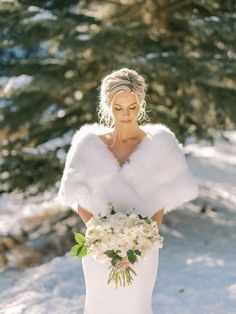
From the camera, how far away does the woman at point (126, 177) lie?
4.16 meters

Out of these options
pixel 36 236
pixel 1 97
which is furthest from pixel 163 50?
pixel 36 236

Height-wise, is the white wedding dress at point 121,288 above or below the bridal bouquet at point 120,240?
below

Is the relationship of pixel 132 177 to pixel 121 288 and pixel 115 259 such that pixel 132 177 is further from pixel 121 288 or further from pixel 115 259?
pixel 121 288

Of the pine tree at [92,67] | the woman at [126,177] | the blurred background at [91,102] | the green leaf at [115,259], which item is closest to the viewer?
the green leaf at [115,259]

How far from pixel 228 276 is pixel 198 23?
3374mm

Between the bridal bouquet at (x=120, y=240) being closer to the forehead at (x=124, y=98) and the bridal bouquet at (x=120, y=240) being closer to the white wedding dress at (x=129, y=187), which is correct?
the white wedding dress at (x=129, y=187)

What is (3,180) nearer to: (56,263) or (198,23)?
(56,263)

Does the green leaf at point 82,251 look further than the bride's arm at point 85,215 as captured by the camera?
No

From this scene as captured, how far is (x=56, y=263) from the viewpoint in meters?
7.97

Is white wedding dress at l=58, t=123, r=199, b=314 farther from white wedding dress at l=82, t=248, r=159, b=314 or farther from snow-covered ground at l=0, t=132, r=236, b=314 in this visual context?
snow-covered ground at l=0, t=132, r=236, b=314

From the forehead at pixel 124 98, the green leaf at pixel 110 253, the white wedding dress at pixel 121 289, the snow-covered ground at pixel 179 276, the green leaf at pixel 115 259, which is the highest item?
the forehead at pixel 124 98

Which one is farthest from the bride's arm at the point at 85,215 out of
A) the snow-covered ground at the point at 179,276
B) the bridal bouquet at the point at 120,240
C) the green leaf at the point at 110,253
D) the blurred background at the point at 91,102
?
the blurred background at the point at 91,102

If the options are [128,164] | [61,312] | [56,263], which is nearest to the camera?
[128,164]

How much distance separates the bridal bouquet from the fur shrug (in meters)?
0.19
